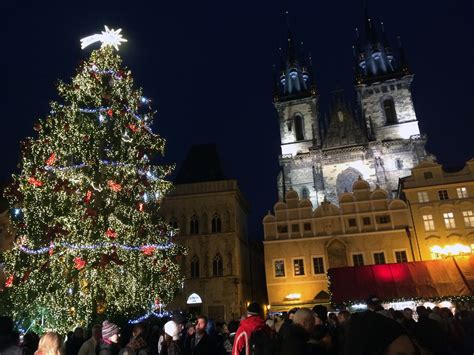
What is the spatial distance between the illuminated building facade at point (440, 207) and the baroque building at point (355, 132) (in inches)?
423

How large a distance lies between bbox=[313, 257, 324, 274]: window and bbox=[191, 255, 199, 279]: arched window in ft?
31.3

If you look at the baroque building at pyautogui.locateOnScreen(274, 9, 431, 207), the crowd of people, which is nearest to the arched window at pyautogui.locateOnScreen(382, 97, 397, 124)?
the baroque building at pyautogui.locateOnScreen(274, 9, 431, 207)

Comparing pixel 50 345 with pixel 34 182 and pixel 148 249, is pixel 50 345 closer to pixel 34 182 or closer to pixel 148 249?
pixel 148 249

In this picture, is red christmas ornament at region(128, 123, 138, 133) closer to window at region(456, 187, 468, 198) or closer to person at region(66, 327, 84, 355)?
person at region(66, 327, 84, 355)

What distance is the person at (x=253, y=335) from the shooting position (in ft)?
17.7

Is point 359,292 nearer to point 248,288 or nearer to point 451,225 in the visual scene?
point 451,225

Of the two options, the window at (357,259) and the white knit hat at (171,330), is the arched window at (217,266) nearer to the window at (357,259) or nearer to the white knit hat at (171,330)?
the window at (357,259)

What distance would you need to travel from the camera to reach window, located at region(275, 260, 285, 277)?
30.1m

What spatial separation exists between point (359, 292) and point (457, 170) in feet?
52.5

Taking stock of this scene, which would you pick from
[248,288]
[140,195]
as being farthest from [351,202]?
[140,195]

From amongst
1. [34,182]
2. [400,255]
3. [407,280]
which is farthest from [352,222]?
[34,182]

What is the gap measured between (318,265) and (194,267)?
10.1m

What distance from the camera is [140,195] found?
16.2 metres

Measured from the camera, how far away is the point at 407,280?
21.1 meters
